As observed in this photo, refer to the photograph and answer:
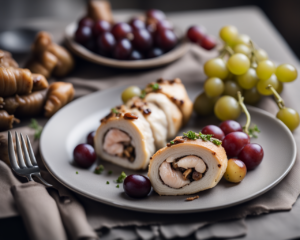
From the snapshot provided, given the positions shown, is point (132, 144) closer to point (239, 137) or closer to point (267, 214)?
point (239, 137)

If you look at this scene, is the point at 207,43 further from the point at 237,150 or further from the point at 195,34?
the point at 237,150

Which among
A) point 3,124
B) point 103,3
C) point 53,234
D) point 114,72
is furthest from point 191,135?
point 103,3

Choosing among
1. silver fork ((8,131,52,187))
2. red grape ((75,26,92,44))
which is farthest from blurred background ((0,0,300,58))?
silver fork ((8,131,52,187))

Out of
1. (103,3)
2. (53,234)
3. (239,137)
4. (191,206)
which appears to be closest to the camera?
(53,234)

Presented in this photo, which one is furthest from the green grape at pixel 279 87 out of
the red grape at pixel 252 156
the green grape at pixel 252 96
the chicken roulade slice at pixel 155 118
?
the chicken roulade slice at pixel 155 118

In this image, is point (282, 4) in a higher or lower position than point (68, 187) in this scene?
higher

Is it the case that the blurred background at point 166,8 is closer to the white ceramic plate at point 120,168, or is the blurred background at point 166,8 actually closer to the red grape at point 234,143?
the white ceramic plate at point 120,168

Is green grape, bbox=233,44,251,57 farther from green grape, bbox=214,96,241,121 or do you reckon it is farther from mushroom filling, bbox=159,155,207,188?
mushroom filling, bbox=159,155,207,188

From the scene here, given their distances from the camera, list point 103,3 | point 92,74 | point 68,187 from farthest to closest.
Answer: point 103,3, point 92,74, point 68,187
